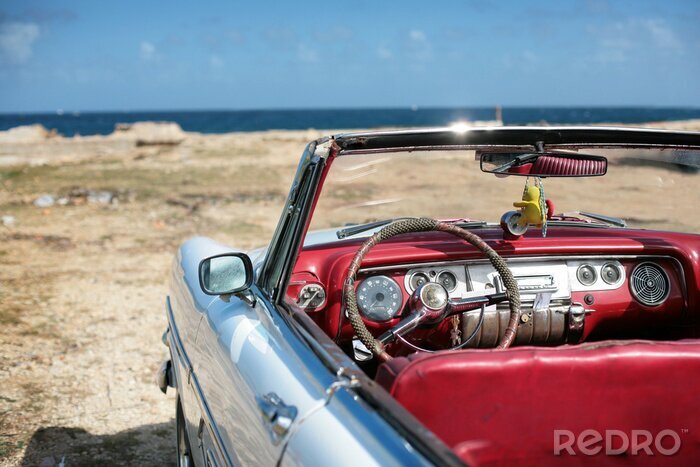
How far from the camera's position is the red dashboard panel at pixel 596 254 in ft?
9.40

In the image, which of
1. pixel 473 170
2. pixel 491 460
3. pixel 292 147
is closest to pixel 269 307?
pixel 491 460

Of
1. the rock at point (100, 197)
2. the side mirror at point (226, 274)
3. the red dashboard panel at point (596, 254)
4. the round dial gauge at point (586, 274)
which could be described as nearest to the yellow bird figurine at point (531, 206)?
the red dashboard panel at point (596, 254)

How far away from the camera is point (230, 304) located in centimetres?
248


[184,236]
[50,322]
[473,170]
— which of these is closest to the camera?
[473,170]

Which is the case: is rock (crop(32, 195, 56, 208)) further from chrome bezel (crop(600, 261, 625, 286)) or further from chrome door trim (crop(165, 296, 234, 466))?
chrome bezel (crop(600, 261, 625, 286))

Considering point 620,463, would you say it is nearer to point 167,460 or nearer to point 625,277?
point 625,277

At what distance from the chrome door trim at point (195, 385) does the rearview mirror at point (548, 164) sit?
1.33 m

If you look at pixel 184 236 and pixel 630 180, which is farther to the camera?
pixel 184 236

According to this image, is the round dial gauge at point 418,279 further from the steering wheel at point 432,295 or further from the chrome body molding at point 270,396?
the chrome body molding at point 270,396

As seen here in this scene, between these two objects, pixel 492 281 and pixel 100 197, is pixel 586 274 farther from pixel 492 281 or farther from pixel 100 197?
pixel 100 197

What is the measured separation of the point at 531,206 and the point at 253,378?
1.38 m

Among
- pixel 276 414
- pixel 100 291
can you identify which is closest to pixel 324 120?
pixel 100 291

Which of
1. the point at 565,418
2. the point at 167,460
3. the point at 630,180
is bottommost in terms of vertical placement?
the point at 167,460

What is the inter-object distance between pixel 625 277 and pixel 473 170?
0.87 m
